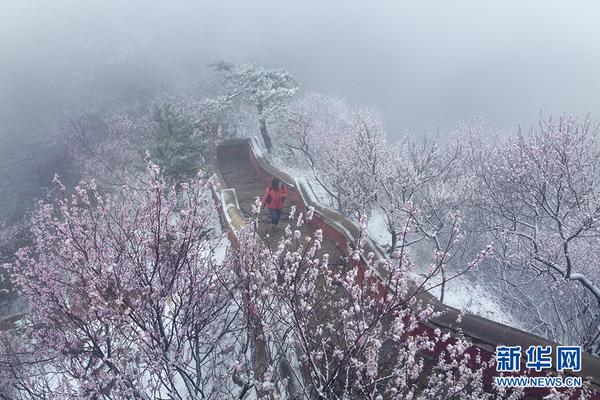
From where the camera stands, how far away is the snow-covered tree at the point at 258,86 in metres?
24.4

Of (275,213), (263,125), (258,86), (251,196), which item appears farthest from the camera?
(263,125)

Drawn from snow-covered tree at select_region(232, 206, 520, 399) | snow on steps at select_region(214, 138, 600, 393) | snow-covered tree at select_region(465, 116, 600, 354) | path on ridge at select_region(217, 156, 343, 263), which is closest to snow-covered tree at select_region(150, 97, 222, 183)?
path on ridge at select_region(217, 156, 343, 263)

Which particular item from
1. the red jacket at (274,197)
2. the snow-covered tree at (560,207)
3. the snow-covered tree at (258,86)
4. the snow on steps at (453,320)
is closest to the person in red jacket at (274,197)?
the red jacket at (274,197)

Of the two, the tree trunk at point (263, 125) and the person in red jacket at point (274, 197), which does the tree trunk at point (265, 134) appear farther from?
the person in red jacket at point (274, 197)

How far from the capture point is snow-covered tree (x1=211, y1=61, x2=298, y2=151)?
24406 mm

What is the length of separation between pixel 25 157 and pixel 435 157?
39.4 m

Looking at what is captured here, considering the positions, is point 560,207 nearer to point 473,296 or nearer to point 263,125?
point 473,296

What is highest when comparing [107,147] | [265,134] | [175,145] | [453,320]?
[265,134]

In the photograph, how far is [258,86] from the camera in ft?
81.6

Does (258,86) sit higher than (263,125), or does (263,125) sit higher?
(258,86)

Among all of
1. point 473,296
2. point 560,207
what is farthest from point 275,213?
point 473,296

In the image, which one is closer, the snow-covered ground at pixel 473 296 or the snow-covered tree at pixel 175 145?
the snow-covered ground at pixel 473 296

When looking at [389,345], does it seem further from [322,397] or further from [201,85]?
[201,85]

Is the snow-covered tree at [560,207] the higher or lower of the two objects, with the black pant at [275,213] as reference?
higher
